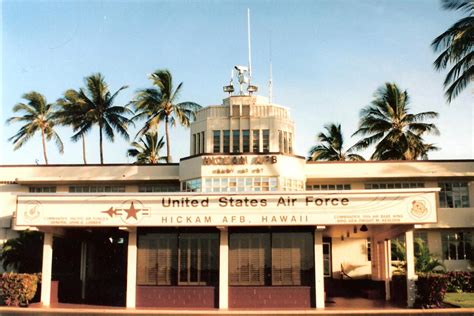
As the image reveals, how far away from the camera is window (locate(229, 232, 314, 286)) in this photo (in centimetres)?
2402

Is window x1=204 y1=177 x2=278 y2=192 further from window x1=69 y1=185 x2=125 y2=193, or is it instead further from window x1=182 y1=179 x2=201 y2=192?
window x1=69 y1=185 x2=125 y2=193

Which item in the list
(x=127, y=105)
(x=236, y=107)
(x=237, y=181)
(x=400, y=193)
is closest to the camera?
(x=400, y=193)

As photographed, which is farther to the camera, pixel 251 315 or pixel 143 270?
pixel 143 270

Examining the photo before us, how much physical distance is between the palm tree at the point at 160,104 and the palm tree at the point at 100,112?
1637 millimetres

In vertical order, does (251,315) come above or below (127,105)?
below

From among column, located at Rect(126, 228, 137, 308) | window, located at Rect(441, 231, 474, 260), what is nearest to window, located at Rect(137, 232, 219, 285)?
column, located at Rect(126, 228, 137, 308)

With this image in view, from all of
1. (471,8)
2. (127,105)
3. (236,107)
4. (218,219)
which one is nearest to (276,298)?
(218,219)

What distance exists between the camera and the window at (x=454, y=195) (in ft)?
116

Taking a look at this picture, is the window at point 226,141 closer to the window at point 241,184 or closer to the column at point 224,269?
the window at point 241,184

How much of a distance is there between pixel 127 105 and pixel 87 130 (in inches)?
161

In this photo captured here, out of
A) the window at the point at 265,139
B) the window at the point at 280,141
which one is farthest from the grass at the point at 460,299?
the window at the point at 265,139

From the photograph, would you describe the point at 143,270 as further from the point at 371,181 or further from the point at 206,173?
the point at 371,181

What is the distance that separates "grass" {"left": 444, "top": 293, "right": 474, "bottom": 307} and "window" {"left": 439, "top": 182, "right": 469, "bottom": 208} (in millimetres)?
8066

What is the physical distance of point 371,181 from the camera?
117 ft
